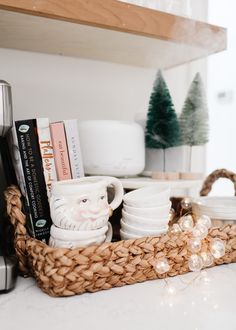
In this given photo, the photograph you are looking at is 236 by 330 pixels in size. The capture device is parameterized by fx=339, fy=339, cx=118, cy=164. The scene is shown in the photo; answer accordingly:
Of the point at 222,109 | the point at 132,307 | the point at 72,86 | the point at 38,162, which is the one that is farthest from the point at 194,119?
the point at 132,307

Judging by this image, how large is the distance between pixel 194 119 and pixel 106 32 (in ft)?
1.08

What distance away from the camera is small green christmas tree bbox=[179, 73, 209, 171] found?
92 cm

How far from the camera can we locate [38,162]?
2.17ft

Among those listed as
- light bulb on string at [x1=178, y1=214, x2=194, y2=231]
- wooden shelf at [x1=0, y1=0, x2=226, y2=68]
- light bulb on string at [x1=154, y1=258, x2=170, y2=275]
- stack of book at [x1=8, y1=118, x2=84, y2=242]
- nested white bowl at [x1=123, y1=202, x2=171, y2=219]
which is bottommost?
light bulb on string at [x1=154, y1=258, x2=170, y2=275]

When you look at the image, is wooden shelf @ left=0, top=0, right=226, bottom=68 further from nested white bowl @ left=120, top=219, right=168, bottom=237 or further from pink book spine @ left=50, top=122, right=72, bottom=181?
nested white bowl @ left=120, top=219, right=168, bottom=237

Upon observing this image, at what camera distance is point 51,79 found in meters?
0.95

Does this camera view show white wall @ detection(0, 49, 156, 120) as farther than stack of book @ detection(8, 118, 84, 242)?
Yes

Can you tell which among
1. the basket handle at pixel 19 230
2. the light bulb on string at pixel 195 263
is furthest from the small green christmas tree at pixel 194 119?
the basket handle at pixel 19 230

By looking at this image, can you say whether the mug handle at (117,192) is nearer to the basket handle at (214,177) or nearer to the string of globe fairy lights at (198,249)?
the string of globe fairy lights at (198,249)

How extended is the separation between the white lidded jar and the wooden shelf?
0.21 metres

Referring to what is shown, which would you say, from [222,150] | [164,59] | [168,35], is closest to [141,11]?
[168,35]

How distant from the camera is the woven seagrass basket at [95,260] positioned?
1.66 ft

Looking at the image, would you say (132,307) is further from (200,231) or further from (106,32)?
(106,32)

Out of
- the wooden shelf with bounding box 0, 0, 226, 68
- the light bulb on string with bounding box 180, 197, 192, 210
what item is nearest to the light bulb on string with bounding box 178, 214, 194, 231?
the light bulb on string with bounding box 180, 197, 192, 210
